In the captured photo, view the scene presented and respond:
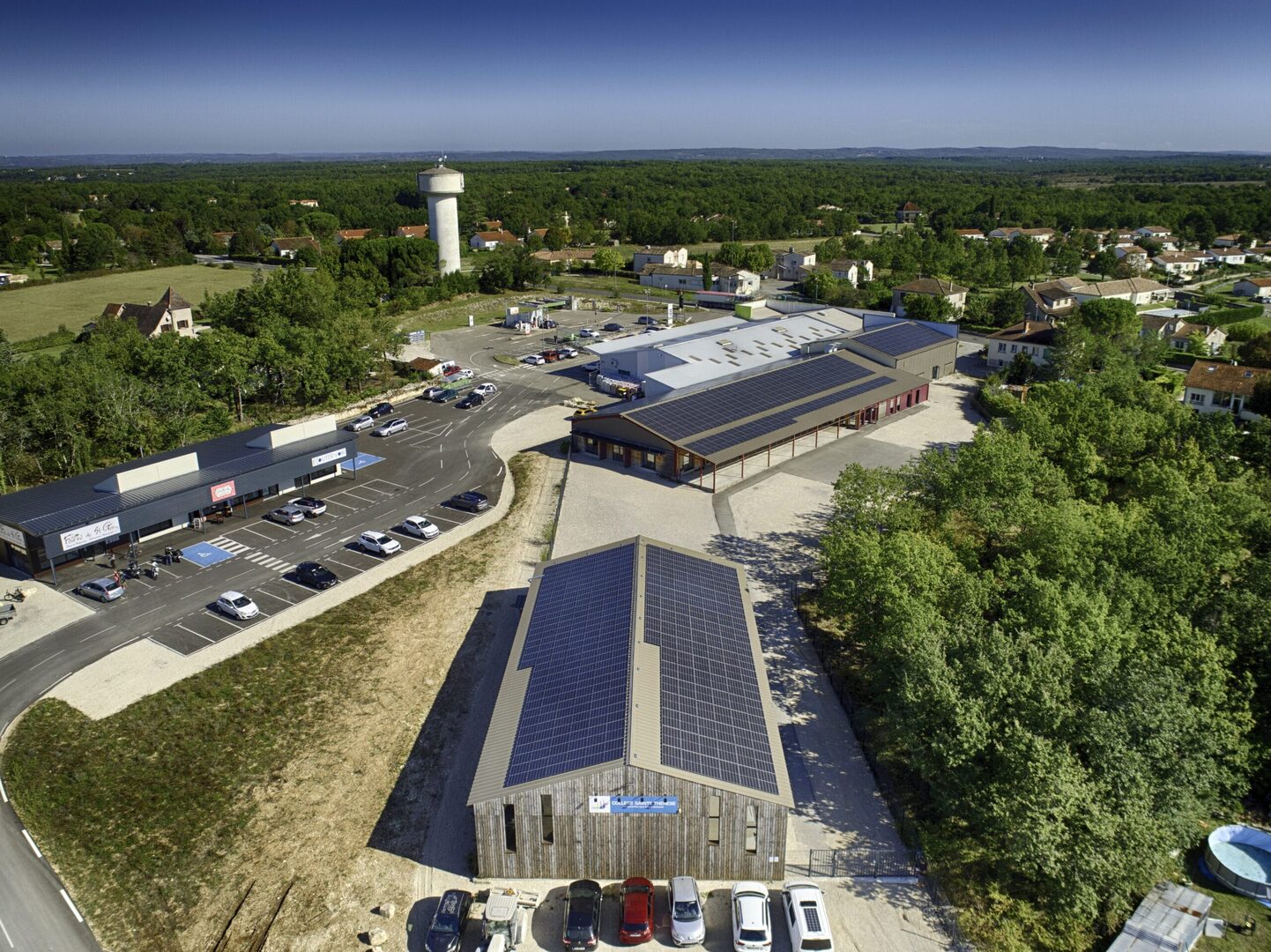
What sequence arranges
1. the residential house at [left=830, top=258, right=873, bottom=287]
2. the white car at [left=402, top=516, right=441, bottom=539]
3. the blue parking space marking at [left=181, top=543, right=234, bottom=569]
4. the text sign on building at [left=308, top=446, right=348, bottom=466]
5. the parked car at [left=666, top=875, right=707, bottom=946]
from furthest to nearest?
the residential house at [left=830, top=258, right=873, bottom=287]
the text sign on building at [left=308, top=446, right=348, bottom=466]
the white car at [left=402, top=516, right=441, bottom=539]
the blue parking space marking at [left=181, top=543, right=234, bottom=569]
the parked car at [left=666, top=875, right=707, bottom=946]

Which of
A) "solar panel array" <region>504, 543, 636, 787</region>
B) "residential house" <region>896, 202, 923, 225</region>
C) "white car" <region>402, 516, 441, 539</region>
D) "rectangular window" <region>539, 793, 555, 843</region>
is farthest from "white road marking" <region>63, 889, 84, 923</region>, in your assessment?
"residential house" <region>896, 202, 923, 225</region>

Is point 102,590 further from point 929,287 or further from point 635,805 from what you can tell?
point 929,287

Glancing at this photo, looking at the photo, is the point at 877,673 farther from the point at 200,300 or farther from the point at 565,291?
the point at 200,300

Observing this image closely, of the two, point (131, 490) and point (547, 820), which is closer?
point (547, 820)

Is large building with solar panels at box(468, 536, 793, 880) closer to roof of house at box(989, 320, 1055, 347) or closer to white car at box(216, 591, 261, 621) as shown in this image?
white car at box(216, 591, 261, 621)

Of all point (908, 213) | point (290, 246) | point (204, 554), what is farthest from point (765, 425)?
point (908, 213)

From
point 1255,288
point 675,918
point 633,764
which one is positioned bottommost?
point 675,918

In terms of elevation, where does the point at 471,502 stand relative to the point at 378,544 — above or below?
above
